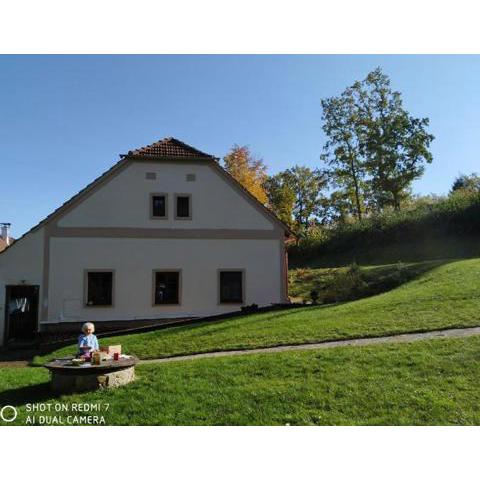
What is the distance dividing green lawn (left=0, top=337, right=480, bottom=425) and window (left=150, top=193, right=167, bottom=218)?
10552 mm

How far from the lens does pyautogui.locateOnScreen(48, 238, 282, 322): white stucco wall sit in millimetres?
18422

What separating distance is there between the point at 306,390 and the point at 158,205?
13794 millimetres

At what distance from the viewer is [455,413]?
6.23 meters

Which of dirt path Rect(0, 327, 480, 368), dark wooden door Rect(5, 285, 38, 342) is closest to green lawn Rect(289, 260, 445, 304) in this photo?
dirt path Rect(0, 327, 480, 368)

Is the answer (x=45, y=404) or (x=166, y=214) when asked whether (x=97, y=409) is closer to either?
(x=45, y=404)

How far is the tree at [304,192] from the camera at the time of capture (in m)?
54.2

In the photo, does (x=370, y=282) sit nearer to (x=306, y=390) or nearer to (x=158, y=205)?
(x=158, y=205)

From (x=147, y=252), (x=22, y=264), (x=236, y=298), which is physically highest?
(x=147, y=252)

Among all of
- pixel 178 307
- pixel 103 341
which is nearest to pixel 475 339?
pixel 103 341

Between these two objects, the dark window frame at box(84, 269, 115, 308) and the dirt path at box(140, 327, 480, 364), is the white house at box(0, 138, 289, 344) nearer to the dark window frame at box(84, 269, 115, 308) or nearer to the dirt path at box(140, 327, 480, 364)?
the dark window frame at box(84, 269, 115, 308)

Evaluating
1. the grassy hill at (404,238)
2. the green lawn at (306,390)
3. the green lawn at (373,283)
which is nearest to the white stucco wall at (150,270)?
the green lawn at (373,283)

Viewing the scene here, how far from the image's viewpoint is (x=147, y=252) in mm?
19156

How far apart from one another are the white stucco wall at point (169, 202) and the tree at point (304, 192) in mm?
34412

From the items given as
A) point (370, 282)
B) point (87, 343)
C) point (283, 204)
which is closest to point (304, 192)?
point (283, 204)
